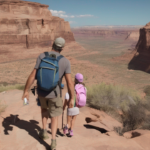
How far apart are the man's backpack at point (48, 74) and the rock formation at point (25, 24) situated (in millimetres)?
23211

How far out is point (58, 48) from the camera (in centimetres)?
242

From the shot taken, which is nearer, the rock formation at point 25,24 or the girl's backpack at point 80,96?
the girl's backpack at point 80,96

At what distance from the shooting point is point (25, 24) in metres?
24.6

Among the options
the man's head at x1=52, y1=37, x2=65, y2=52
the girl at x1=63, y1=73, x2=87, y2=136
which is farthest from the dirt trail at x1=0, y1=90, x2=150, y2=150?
the man's head at x1=52, y1=37, x2=65, y2=52

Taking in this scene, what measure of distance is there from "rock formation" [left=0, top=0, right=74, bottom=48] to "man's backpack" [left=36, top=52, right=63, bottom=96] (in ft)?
76.2

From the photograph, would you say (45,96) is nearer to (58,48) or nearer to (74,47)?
(58,48)

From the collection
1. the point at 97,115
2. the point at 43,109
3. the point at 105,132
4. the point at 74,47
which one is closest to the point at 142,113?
the point at 97,115

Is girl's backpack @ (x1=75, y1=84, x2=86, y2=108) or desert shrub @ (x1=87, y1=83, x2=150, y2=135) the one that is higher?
girl's backpack @ (x1=75, y1=84, x2=86, y2=108)

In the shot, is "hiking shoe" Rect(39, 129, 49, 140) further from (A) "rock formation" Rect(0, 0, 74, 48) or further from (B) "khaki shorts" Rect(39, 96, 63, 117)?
(A) "rock formation" Rect(0, 0, 74, 48)

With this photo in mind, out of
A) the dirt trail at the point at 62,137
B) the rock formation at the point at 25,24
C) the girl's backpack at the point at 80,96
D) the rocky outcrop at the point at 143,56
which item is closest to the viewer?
the dirt trail at the point at 62,137

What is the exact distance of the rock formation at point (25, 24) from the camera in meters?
23.2

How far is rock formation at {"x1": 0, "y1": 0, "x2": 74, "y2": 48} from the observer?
76.0ft

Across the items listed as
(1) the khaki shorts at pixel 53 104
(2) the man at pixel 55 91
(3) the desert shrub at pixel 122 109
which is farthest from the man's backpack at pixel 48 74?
(3) the desert shrub at pixel 122 109

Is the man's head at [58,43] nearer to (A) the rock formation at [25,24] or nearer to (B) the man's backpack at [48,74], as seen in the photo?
(B) the man's backpack at [48,74]
